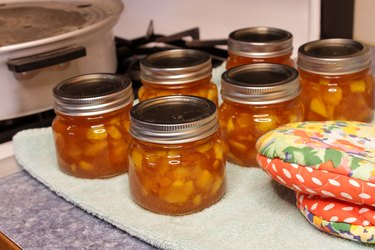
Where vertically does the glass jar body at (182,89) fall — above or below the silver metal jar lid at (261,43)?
below

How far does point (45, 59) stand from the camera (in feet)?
2.66

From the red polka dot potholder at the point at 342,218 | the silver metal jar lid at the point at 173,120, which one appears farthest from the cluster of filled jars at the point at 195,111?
the red polka dot potholder at the point at 342,218

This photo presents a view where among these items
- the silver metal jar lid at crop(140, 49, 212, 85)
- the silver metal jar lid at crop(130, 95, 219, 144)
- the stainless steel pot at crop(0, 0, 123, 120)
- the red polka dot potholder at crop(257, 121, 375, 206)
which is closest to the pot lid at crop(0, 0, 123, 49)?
the stainless steel pot at crop(0, 0, 123, 120)

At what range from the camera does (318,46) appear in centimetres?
82

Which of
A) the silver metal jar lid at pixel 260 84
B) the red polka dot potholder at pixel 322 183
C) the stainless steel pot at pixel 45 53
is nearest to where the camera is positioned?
the red polka dot potholder at pixel 322 183

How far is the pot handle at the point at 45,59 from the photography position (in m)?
0.79

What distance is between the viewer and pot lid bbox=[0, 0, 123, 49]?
89cm

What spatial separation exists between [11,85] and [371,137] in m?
0.47

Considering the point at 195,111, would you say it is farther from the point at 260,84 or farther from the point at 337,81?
the point at 337,81

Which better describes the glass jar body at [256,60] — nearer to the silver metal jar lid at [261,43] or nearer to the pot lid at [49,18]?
the silver metal jar lid at [261,43]

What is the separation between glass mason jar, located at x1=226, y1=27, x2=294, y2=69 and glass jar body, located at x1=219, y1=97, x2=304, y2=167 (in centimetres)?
11

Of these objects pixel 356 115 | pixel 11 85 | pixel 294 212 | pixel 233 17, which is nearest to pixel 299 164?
pixel 294 212

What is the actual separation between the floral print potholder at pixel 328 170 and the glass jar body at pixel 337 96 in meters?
0.15

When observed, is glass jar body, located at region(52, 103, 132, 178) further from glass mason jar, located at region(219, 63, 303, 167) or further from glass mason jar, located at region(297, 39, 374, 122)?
glass mason jar, located at region(297, 39, 374, 122)
